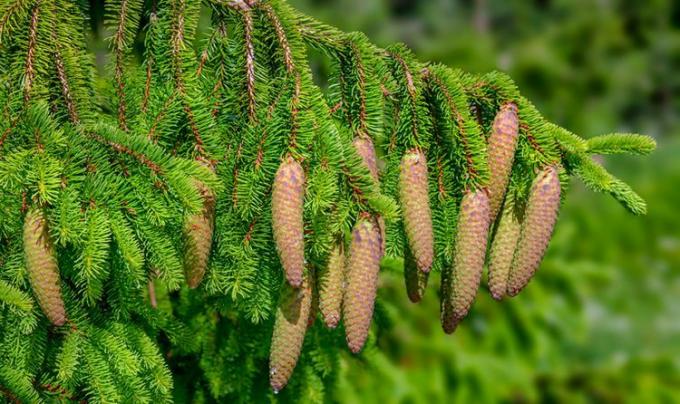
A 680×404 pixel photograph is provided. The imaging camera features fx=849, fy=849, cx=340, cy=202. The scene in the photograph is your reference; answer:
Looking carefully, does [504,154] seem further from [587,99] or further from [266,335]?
[587,99]

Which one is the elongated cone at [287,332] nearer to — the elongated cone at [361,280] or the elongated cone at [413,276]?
the elongated cone at [361,280]

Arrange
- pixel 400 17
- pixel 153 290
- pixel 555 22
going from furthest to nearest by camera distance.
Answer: pixel 400 17, pixel 555 22, pixel 153 290

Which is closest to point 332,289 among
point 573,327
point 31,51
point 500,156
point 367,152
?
point 367,152

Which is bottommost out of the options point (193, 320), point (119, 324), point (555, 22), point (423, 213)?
point (555, 22)

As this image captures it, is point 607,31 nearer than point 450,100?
No

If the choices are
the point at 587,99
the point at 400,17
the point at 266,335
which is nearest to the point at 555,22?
the point at 587,99

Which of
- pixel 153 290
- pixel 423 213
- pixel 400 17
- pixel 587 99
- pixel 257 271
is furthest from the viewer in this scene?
pixel 400 17

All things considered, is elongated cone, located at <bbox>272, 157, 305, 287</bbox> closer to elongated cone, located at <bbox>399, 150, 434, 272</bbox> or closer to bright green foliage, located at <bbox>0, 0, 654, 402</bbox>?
bright green foliage, located at <bbox>0, 0, 654, 402</bbox>

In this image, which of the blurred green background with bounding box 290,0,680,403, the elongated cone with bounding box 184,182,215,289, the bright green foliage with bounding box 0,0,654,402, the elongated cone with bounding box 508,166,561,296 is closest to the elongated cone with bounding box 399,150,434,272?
the bright green foliage with bounding box 0,0,654,402
